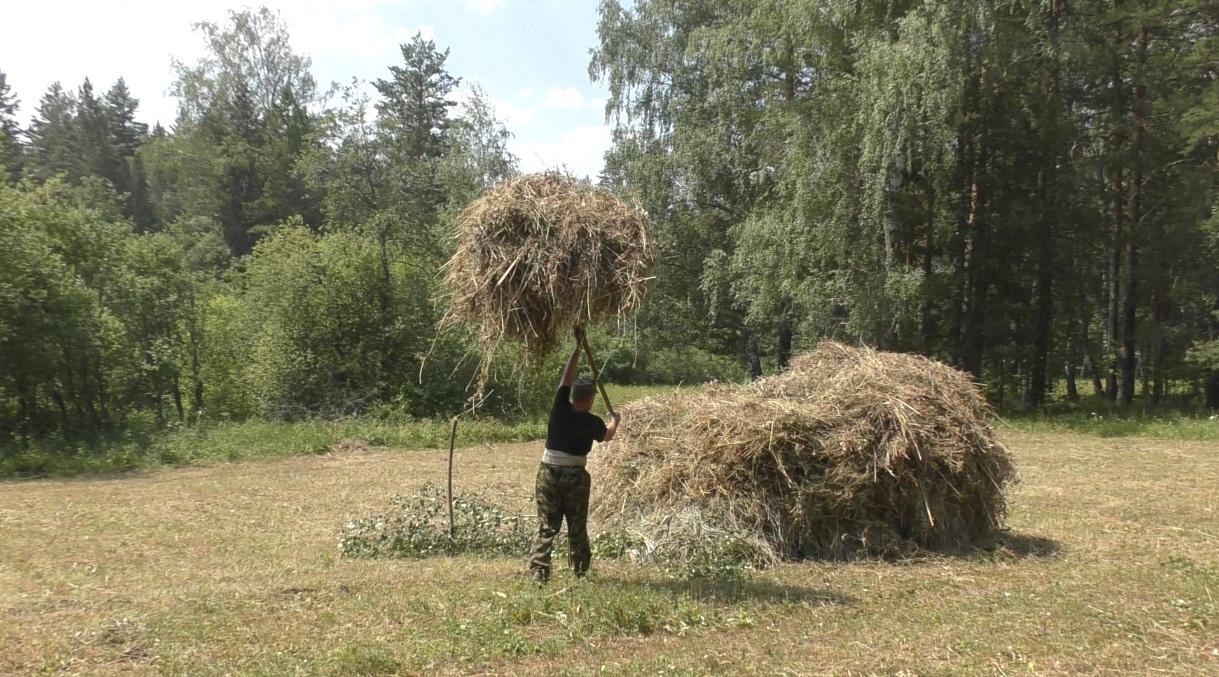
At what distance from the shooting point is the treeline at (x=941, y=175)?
20.0 m

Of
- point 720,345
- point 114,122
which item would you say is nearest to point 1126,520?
point 720,345

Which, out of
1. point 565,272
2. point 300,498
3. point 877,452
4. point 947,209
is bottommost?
point 300,498

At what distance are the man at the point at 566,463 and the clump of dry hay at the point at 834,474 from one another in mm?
1418

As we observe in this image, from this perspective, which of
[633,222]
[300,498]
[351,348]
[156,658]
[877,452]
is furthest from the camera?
[351,348]

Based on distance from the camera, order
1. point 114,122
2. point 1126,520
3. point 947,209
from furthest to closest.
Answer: point 114,122 < point 947,209 < point 1126,520

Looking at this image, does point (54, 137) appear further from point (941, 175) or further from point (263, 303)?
point (941, 175)

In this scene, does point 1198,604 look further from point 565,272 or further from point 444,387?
point 444,387

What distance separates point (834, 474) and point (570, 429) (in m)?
2.91

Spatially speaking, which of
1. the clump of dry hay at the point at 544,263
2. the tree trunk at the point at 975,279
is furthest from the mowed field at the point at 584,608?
the tree trunk at the point at 975,279

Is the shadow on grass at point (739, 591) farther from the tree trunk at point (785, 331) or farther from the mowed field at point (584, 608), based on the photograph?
the tree trunk at point (785, 331)

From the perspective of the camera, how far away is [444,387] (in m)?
23.0

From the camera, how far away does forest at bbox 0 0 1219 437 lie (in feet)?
62.0

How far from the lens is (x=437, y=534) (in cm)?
798

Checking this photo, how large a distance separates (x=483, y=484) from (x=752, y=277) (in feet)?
41.4
